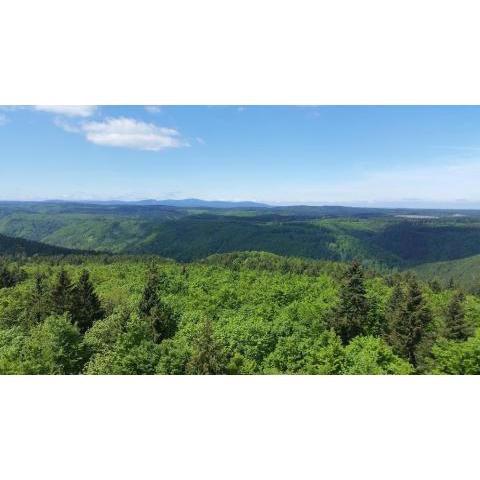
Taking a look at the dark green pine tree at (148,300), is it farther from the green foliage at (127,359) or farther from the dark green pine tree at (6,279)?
the dark green pine tree at (6,279)

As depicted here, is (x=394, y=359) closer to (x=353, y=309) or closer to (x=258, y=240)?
(x=353, y=309)

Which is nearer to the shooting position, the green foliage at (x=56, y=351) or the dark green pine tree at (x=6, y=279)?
the green foliage at (x=56, y=351)

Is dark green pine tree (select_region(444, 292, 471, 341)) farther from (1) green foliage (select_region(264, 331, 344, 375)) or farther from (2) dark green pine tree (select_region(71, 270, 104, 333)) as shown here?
(2) dark green pine tree (select_region(71, 270, 104, 333))

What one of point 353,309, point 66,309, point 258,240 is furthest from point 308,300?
point 258,240

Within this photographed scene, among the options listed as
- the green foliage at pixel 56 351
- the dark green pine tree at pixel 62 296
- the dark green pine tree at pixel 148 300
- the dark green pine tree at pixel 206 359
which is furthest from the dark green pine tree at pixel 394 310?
the dark green pine tree at pixel 62 296

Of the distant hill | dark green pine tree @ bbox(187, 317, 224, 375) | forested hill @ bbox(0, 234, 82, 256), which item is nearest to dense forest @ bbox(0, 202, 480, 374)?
dark green pine tree @ bbox(187, 317, 224, 375)

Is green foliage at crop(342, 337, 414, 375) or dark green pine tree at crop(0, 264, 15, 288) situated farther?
dark green pine tree at crop(0, 264, 15, 288)
